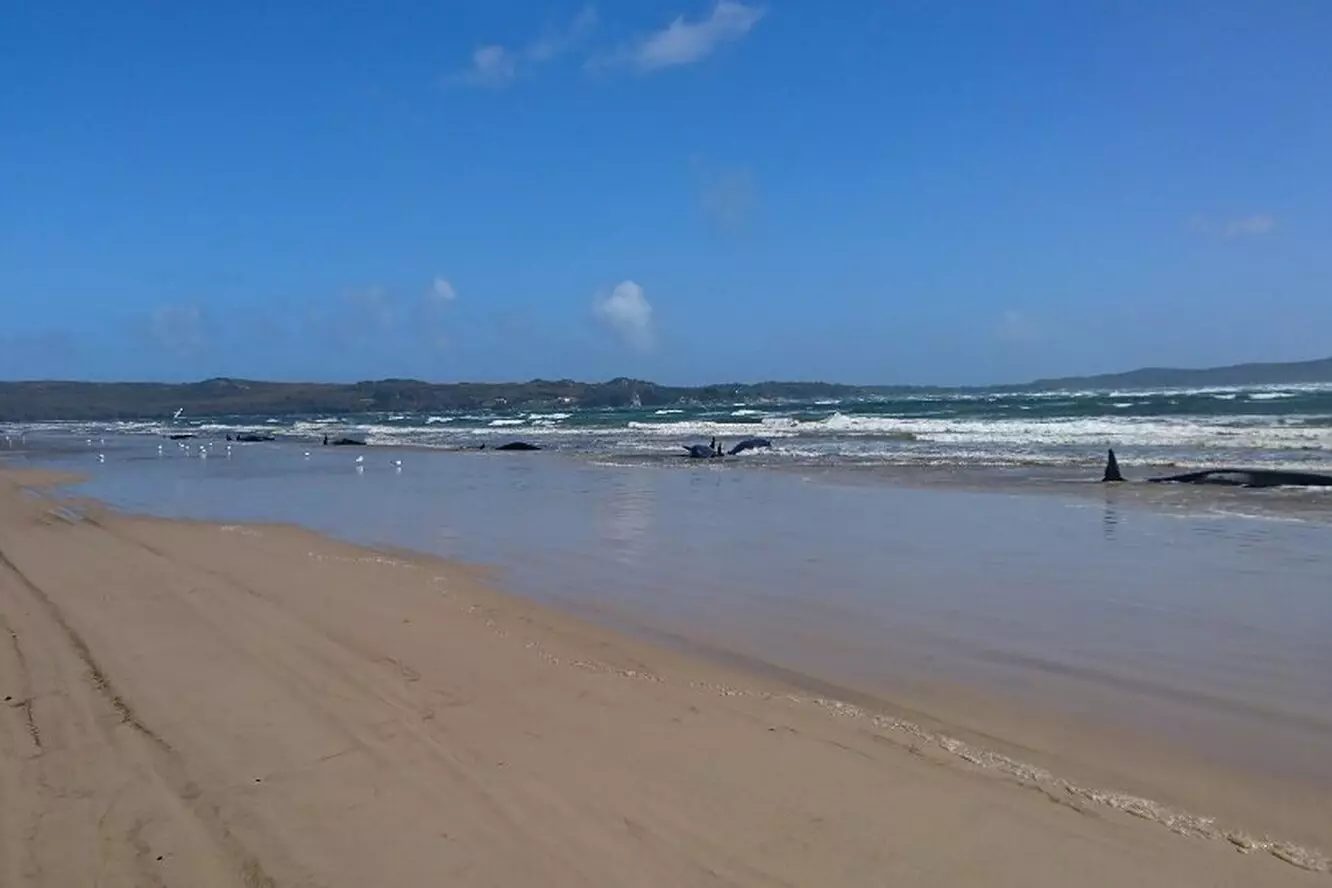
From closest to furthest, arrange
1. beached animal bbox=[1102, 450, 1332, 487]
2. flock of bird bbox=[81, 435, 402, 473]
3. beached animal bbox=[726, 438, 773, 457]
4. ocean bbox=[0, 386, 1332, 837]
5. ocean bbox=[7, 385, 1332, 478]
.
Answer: ocean bbox=[0, 386, 1332, 837] < beached animal bbox=[1102, 450, 1332, 487] < ocean bbox=[7, 385, 1332, 478] < flock of bird bbox=[81, 435, 402, 473] < beached animal bbox=[726, 438, 773, 457]

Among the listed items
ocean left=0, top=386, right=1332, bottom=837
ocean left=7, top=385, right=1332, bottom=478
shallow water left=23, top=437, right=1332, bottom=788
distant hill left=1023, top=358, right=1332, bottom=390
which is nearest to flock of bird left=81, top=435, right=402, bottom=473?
ocean left=0, top=386, right=1332, bottom=837

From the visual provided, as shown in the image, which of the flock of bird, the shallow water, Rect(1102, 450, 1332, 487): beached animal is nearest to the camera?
the shallow water

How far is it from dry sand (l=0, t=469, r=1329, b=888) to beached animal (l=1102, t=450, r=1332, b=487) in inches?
589

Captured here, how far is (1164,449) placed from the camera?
27875 mm

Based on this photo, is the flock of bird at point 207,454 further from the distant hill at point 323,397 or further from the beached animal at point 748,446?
the distant hill at point 323,397

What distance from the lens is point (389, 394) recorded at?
5079 inches

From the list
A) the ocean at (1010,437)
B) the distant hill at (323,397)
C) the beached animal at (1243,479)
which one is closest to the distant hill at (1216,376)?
the distant hill at (323,397)

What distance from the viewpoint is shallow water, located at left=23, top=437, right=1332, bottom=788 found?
571 centimetres

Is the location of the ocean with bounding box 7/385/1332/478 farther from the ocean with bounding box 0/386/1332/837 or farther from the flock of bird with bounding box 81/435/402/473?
the flock of bird with bounding box 81/435/402/473

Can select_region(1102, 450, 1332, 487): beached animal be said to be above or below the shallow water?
below

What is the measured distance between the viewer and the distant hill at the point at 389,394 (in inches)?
4604

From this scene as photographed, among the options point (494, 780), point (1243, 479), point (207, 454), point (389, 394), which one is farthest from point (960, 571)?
point (389, 394)

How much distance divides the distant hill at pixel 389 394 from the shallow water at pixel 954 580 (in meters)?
96.6

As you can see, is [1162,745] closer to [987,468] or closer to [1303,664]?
[1303,664]
